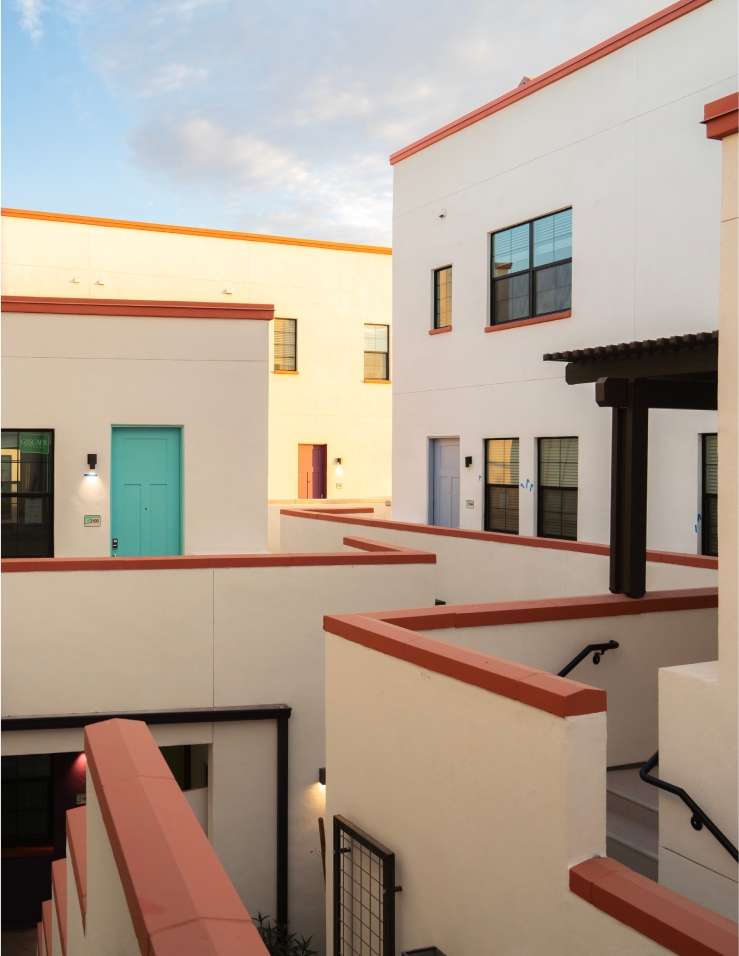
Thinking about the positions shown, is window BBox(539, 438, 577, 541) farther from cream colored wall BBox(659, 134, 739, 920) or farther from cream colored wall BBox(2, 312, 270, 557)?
cream colored wall BBox(659, 134, 739, 920)

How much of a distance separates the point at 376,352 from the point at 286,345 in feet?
8.72

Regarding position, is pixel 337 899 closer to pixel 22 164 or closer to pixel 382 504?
pixel 382 504

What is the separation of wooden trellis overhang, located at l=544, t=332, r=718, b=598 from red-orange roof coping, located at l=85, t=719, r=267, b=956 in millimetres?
4728

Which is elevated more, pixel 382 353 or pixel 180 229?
pixel 180 229

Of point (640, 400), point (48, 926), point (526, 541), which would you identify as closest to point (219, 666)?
point (48, 926)

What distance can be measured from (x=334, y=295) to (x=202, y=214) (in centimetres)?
5195

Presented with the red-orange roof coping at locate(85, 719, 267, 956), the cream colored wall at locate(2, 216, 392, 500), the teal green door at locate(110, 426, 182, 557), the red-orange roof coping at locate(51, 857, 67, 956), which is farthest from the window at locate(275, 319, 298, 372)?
the red-orange roof coping at locate(85, 719, 267, 956)

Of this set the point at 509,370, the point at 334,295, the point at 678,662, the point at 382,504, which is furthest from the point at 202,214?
A: the point at 678,662

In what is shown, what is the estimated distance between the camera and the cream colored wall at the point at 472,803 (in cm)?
413

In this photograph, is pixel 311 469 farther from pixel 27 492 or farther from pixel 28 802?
pixel 27 492

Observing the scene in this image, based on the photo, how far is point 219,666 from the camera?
Result: 30.7 feet

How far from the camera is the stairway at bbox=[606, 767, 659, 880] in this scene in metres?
5.44

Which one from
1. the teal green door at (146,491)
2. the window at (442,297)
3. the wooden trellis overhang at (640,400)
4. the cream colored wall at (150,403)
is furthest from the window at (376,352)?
the wooden trellis overhang at (640,400)

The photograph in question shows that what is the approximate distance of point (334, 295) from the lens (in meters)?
23.6
